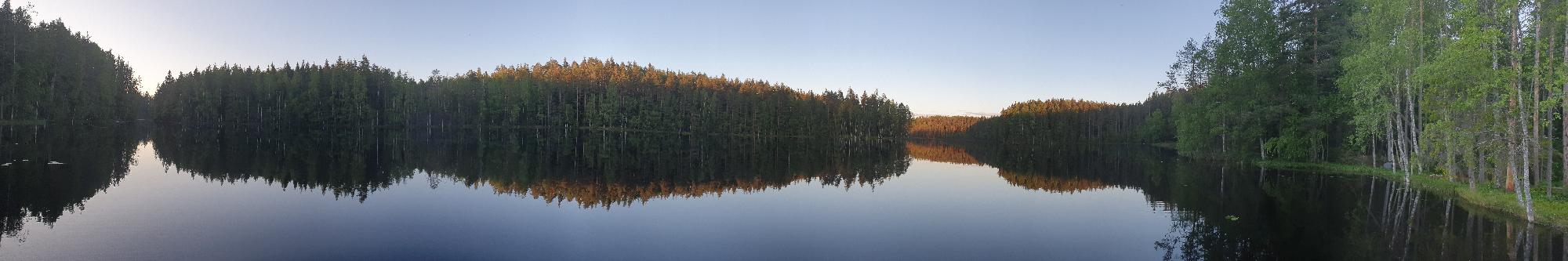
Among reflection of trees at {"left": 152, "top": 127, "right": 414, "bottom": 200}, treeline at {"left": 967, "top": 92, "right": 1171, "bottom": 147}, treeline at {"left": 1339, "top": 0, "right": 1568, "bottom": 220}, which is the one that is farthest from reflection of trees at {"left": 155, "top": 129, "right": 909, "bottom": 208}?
treeline at {"left": 967, "top": 92, "right": 1171, "bottom": 147}

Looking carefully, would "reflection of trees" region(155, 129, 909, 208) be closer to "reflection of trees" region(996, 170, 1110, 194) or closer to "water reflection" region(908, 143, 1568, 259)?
"reflection of trees" region(996, 170, 1110, 194)

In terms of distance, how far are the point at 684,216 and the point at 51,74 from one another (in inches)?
3319

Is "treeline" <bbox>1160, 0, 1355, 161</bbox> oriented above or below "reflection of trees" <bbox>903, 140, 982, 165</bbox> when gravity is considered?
above

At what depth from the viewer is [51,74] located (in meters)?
69.0

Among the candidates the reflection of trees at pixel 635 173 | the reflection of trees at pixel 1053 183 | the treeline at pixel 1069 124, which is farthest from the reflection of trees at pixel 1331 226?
the treeline at pixel 1069 124

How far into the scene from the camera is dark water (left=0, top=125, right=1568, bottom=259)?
1263 centimetres

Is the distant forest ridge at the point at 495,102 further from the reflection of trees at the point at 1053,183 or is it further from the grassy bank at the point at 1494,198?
the grassy bank at the point at 1494,198

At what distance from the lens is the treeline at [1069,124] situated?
13262 centimetres

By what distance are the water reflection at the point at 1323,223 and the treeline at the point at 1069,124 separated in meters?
99.7

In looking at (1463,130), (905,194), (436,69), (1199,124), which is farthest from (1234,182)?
(436,69)

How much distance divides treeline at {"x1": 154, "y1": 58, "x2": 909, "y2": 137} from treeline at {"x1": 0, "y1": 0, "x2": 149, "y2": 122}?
18941 mm

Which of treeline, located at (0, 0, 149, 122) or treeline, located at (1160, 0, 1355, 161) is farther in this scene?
treeline, located at (0, 0, 149, 122)

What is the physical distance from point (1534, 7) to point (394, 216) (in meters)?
26.5

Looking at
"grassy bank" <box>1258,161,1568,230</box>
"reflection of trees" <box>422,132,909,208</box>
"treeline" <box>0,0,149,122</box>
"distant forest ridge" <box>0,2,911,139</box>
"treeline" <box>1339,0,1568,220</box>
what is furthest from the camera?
"distant forest ridge" <box>0,2,911,139</box>
